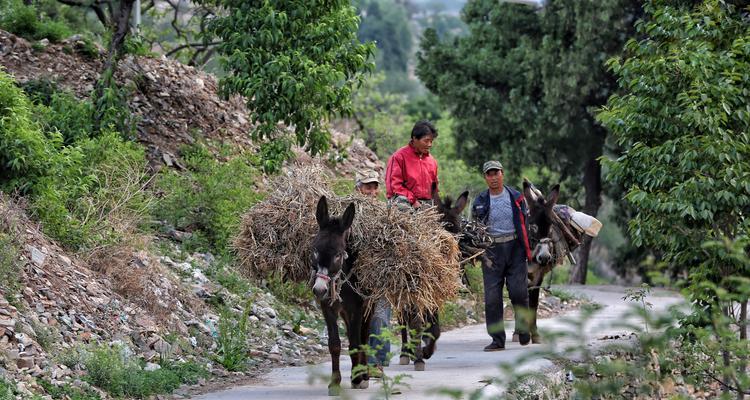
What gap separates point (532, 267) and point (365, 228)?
4756 millimetres

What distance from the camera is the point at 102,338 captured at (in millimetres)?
12875

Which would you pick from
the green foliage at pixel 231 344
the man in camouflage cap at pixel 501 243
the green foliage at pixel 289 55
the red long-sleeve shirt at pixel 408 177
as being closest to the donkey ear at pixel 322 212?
the red long-sleeve shirt at pixel 408 177

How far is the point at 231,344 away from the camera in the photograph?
14.2m

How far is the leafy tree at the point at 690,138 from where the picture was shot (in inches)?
543

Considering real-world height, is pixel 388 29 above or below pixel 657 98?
above

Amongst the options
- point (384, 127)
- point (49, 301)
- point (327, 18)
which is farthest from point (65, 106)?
point (384, 127)

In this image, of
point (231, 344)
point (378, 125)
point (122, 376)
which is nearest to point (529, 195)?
point (231, 344)

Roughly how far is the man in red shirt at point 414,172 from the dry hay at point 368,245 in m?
1.42

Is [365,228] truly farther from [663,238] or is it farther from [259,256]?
[663,238]

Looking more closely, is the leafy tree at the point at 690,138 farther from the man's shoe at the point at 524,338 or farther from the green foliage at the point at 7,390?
the green foliage at the point at 7,390

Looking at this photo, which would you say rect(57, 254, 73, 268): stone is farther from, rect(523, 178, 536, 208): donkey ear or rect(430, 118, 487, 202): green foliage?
rect(430, 118, 487, 202): green foliage

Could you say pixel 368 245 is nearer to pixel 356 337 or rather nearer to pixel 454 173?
pixel 356 337

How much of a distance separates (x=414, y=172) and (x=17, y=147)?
4.56 meters

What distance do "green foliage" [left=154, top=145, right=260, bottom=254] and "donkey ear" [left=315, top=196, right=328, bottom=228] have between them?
7.06 m
